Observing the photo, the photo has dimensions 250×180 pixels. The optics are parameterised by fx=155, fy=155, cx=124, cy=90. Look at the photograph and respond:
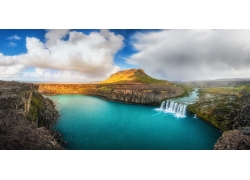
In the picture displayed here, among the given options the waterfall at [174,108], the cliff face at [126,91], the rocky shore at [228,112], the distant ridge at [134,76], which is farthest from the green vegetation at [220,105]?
the distant ridge at [134,76]

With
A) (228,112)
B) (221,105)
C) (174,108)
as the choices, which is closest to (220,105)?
(221,105)

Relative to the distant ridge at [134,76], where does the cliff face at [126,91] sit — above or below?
below

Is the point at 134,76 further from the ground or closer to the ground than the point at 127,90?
further from the ground

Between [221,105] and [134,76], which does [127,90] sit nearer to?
[134,76]

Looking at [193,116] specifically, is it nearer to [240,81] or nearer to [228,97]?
[228,97]

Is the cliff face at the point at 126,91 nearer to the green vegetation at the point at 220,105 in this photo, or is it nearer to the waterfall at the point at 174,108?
the waterfall at the point at 174,108

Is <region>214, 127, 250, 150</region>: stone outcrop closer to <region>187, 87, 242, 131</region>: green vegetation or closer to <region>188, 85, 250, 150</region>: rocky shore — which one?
<region>188, 85, 250, 150</region>: rocky shore
